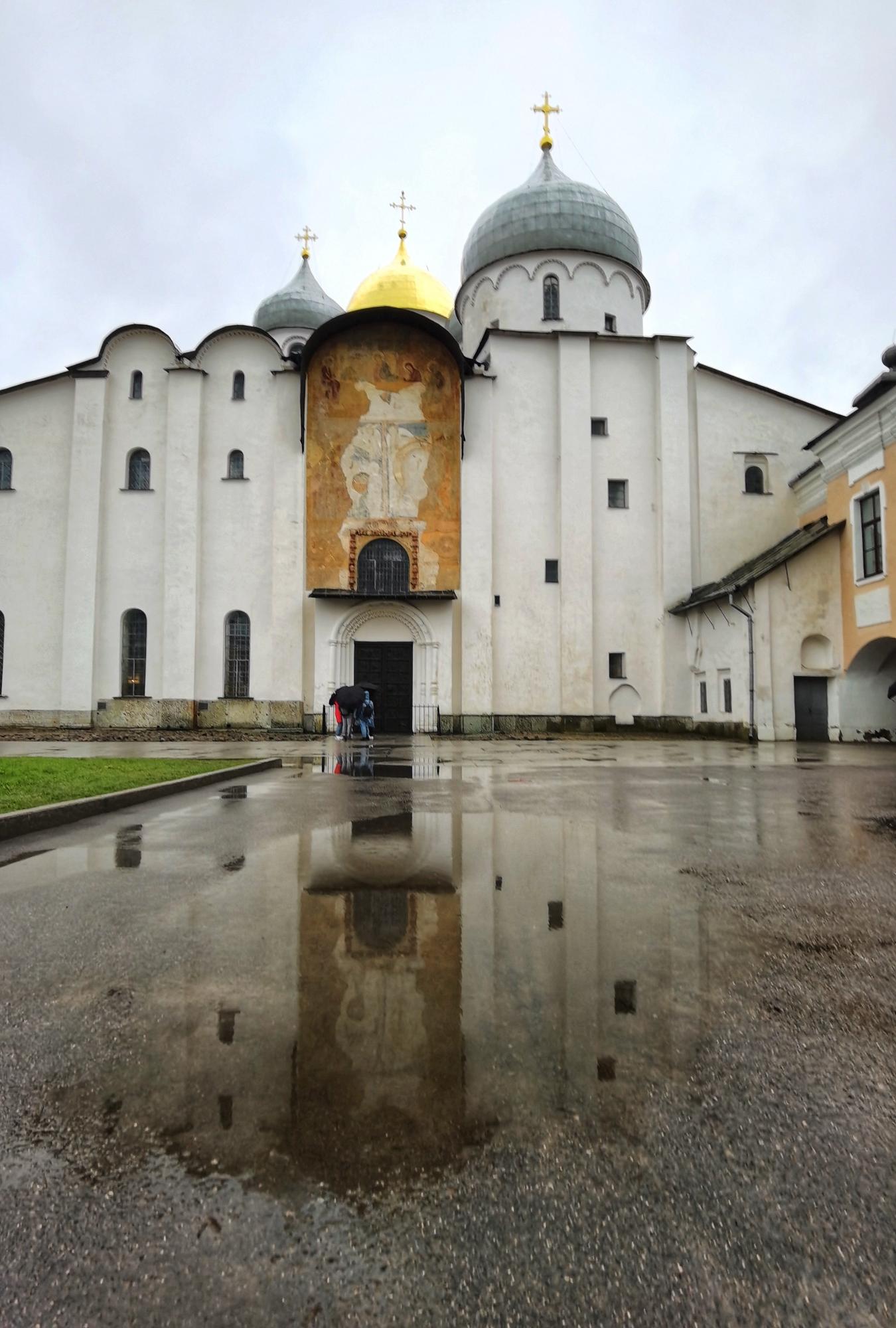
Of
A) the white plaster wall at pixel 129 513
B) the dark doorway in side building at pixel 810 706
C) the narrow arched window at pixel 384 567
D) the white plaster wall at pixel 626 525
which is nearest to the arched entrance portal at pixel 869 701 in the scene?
the dark doorway in side building at pixel 810 706

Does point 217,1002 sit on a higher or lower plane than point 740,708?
lower

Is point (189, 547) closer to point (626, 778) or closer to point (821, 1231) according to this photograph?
point (626, 778)

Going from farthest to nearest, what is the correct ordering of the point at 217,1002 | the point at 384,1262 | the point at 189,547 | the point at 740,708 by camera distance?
the point at 189,547 → the point at 740,708 → the point at 217,1002 → the point at 384,1262

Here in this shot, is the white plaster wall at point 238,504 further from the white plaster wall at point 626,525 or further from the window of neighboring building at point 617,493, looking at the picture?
the window of neighboring building at point 617,493

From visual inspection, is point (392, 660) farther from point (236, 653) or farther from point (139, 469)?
point (139, 469)

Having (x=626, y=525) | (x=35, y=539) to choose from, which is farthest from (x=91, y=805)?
(x=35, y=539)

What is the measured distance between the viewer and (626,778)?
457 inches

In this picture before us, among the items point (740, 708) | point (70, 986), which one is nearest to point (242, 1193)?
point (70, 986)

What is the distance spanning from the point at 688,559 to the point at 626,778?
1916 cm

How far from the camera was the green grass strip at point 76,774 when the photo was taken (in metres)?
7.84

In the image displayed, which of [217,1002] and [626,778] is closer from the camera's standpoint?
[217,1002]

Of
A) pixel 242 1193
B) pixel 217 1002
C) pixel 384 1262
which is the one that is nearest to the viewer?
pixel 384 1262

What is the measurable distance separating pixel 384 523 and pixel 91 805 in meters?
21.9

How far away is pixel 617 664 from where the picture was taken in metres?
28.9
